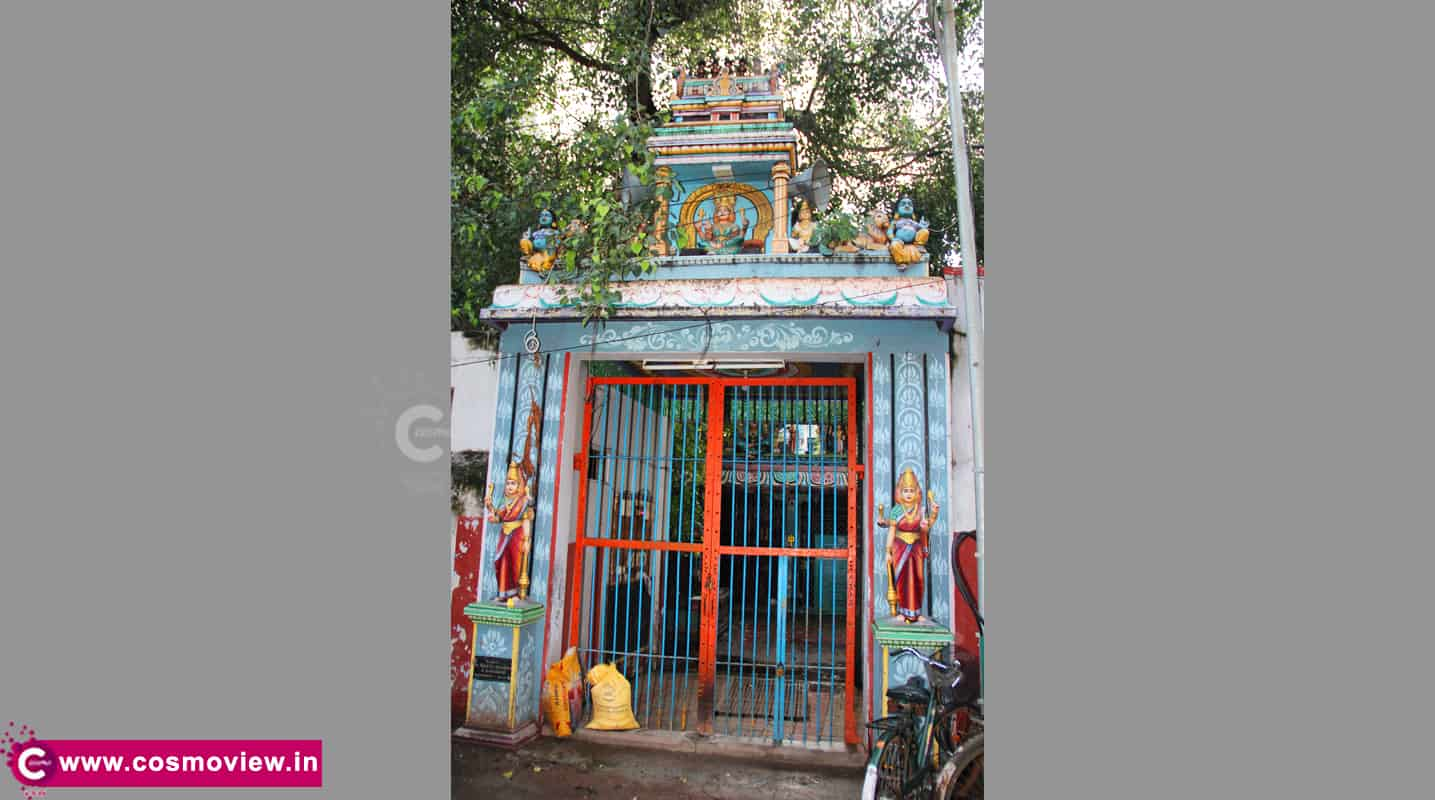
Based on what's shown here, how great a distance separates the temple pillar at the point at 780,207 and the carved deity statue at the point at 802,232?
0.05 metres

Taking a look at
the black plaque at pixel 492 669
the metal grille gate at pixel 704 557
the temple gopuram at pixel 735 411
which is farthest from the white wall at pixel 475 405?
the black plaque at pixel 492 669

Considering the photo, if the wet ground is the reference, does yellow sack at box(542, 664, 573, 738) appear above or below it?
above

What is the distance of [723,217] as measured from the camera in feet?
18.0

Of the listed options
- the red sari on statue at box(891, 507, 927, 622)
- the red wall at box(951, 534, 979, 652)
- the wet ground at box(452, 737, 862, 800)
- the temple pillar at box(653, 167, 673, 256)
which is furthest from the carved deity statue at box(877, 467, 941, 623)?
the temple pillar at box(653, 167, 673, 256)

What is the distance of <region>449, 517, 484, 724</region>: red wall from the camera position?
5535mm

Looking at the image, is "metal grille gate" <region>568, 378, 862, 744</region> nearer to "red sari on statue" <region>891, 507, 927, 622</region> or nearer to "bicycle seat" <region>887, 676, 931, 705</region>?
"red sari on statue" <region>891, 507, 927, 622</region>

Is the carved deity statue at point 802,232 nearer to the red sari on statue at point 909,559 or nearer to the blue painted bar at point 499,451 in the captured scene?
the red sari on statue at point 909,559

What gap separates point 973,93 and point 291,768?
239 inches

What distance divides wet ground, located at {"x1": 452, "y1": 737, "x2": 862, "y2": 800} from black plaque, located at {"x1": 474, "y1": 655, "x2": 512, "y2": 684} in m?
0.40

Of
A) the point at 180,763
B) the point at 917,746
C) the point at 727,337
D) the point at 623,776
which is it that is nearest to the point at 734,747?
the point at 623,776

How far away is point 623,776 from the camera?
4.71 m

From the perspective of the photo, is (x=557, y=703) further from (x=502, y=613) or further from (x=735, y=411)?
(x=735, y=411)

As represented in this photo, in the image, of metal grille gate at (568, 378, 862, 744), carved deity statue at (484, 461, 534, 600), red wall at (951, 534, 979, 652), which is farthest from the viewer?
metal grille gate at (568, 378, 862, 744)

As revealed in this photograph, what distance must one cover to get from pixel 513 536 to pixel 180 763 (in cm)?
259
